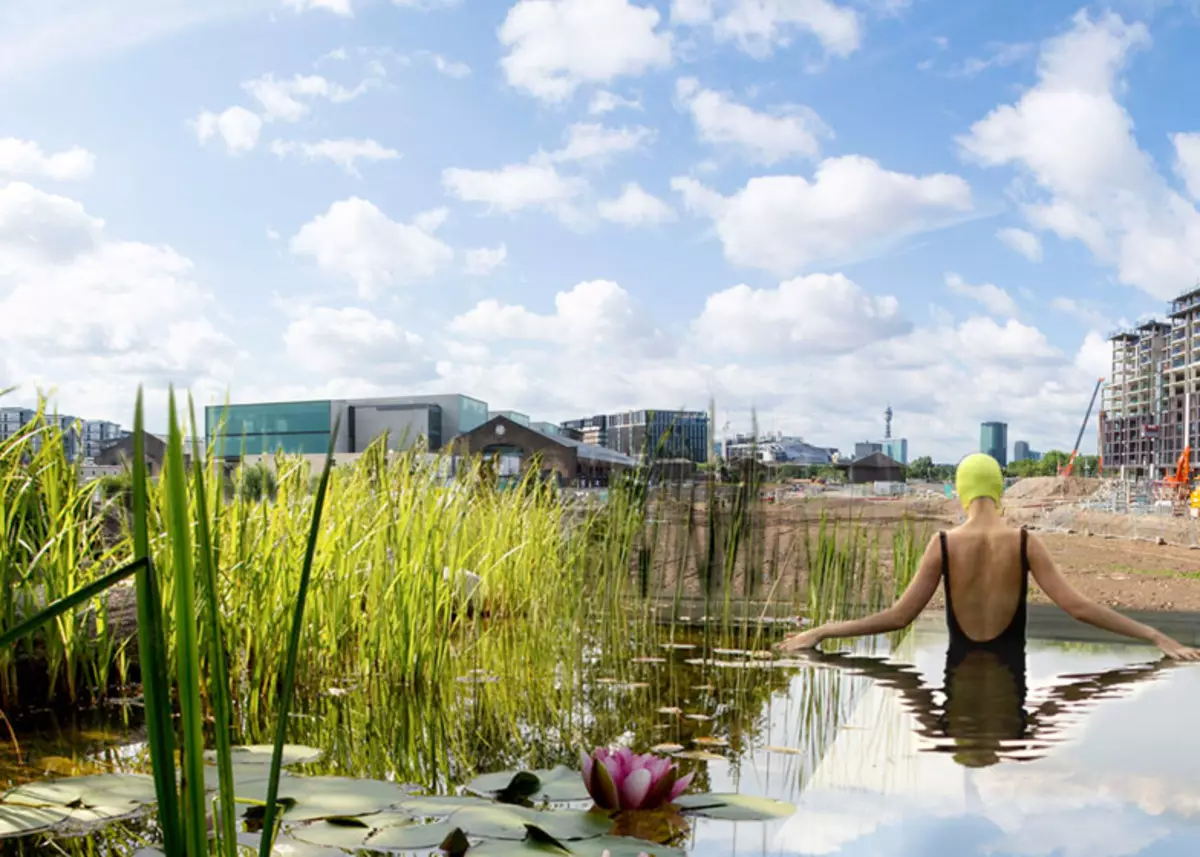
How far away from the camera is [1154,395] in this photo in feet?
207

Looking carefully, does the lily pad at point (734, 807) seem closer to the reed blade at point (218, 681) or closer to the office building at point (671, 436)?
the reed blade at point (218, 681)

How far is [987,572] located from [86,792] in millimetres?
1968

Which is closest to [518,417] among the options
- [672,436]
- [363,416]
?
[363,416]

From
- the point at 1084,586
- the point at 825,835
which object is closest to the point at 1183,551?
the point at 1084,586

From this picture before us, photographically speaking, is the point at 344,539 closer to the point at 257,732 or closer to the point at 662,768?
the point at 257,732

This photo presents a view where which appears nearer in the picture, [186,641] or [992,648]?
[186,641]

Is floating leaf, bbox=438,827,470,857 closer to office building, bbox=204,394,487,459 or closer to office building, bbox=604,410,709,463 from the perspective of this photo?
office building, bbox=604,410,709,463

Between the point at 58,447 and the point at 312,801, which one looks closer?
the point at 312,801

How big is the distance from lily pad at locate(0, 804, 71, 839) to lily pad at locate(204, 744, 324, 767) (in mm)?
282

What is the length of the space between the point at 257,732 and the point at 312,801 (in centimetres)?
69

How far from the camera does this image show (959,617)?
230cm

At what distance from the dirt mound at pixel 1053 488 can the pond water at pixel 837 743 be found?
2236 centimetres

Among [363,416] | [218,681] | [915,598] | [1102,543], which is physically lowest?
[1102,543]

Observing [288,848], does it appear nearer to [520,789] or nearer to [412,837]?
[412,837]
